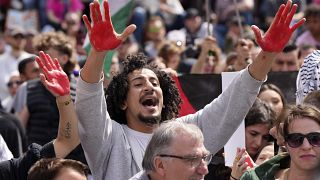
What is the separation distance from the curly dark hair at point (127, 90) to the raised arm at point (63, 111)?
433 millimetres

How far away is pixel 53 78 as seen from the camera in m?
6.11

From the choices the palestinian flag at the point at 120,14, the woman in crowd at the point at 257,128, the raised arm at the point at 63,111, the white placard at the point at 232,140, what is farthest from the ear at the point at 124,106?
the palestinian flag at the point at 120,14

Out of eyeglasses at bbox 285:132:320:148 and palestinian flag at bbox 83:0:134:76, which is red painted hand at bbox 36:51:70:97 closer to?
eyeglasses at bbox 285:132:320:148

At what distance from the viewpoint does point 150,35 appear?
1641cm

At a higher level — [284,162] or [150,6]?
[150,6]

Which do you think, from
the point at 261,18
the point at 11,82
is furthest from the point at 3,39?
the point at 261,18

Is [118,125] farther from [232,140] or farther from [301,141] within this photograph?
[301,141]

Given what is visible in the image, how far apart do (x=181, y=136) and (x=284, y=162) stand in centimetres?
77

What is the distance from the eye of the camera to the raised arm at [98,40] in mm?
5969

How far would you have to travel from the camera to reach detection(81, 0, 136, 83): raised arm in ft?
19.6

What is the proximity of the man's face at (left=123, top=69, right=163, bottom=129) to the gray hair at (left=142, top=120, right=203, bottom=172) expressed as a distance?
0.90 metres

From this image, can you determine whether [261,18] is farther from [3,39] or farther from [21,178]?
[21,178]

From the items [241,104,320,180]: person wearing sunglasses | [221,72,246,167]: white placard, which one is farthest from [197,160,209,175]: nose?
[221,72,246,167]: white placard

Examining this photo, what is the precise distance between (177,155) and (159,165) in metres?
0.11
